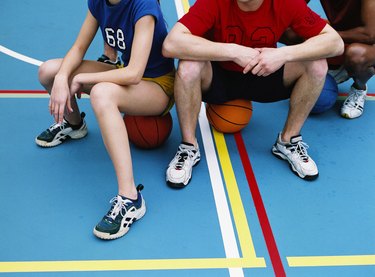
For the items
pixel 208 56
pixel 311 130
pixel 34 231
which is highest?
pixel 208 56

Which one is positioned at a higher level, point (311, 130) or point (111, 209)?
point (111, 209)

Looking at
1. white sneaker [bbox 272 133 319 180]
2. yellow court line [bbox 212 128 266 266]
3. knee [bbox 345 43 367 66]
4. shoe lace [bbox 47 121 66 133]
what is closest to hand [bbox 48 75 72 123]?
shoe lace [bbox 47 121 66 133]

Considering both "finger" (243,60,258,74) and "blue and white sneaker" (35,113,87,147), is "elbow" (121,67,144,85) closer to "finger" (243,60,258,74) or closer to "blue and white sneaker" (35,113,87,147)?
"finger" (243,60,258,74)

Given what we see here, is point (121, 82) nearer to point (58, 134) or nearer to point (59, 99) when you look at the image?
point (59, 99)

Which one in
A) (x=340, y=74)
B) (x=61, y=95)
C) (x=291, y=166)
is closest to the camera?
(x=61, y=95)

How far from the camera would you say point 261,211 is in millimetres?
3143

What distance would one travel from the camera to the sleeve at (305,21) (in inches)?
123

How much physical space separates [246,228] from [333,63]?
1837mm

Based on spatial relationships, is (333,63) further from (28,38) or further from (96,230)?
(28,38)

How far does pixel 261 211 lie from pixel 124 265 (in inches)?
37.4

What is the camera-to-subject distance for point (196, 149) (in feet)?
11.4

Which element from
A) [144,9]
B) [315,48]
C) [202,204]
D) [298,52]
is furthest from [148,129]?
[315,48]

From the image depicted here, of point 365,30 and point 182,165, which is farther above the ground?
point 365,30

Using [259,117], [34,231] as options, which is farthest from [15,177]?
[259,117]
